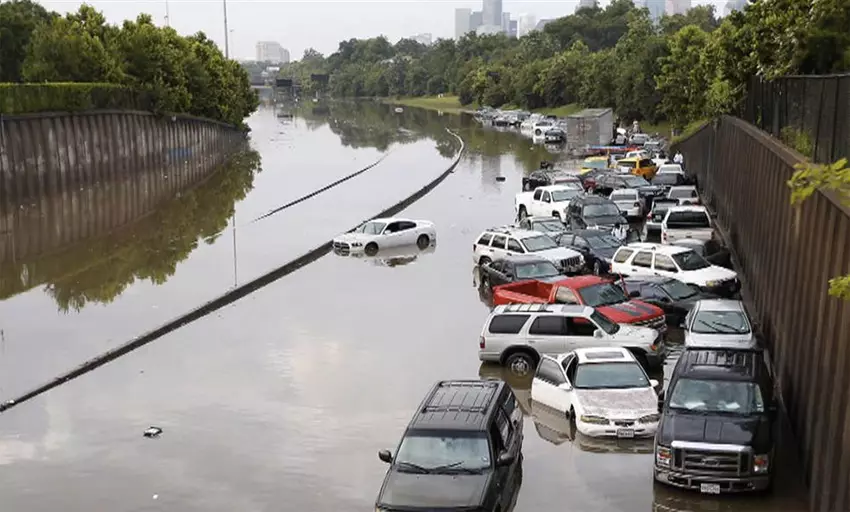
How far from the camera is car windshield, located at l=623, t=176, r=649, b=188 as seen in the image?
166ft

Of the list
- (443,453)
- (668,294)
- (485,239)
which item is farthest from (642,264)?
(443,453)

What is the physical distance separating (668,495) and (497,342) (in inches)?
296

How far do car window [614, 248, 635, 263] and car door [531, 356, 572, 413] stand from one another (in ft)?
37.4

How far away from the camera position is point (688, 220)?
3612cm

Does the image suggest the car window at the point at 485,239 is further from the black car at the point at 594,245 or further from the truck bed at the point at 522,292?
the truck bed at the point at 522,292

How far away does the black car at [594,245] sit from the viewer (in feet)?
110

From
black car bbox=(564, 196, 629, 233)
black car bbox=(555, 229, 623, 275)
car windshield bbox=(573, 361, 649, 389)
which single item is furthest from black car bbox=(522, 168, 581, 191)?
car windshield bbox=(573, 361, 649, 389)

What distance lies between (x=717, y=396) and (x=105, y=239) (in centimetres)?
3698

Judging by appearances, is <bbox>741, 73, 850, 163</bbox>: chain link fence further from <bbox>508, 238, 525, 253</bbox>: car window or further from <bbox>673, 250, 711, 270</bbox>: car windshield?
<bbox>508, 238, 525, 253</bbox>: car window

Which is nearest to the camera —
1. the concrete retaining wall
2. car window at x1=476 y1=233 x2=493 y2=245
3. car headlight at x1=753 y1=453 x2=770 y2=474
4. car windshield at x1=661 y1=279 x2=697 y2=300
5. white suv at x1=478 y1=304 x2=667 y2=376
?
car headlight at x1=753 y1=453 x2=770 y2=474

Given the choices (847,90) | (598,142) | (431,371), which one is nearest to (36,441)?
(431,371)

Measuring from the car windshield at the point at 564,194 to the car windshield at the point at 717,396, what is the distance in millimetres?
28862

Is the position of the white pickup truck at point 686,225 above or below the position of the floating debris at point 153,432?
above

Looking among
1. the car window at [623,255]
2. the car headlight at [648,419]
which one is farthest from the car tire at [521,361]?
the car window at [623,255]
